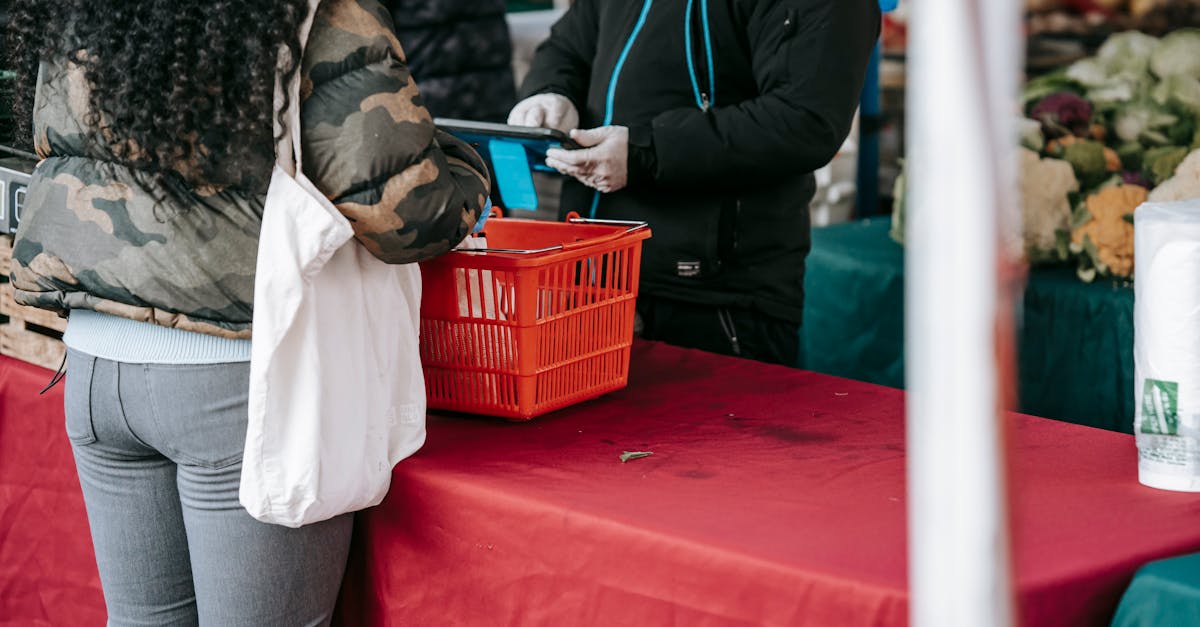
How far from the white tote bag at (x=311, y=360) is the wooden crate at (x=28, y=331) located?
3.06ft

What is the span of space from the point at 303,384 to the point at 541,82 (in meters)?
1.30

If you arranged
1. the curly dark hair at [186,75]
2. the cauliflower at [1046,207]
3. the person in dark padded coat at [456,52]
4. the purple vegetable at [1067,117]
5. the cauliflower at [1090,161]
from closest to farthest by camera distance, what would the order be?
the curly dark hair at [186,75] → the cauliflower at [1046,207] → the cauliflower at [1090,161] → the purple vegetable at [1067,117] → the person in dark padded coat at [456,52]

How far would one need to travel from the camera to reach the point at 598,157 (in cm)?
218

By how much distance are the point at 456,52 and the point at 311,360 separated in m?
2.75

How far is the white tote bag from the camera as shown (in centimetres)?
143

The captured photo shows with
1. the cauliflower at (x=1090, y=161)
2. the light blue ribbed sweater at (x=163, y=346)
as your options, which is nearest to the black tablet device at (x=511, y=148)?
the light blue ribbed sweater at (x=163, y=346)

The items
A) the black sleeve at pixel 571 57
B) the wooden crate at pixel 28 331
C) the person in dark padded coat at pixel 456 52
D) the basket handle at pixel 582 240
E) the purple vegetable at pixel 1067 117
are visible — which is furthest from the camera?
the person in dark padded coat at pixel 456 52

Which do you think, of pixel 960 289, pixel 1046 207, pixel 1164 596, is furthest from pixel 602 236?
pixel 1046 207

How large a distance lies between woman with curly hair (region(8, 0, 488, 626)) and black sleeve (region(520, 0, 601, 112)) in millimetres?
1032

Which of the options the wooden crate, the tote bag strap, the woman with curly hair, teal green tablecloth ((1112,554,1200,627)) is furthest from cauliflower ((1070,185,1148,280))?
the wooden crate

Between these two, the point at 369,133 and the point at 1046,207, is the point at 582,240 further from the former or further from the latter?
the point at 1046,207

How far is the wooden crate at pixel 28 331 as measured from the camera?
2.24 meters

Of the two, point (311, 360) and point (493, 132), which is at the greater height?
point (493, 132)

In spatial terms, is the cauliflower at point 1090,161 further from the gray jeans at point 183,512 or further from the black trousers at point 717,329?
the gray jeans at point 183,512
